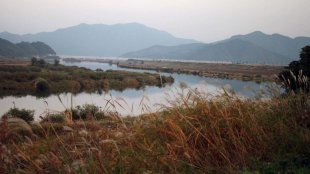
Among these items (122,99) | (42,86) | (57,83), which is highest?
(122,99)

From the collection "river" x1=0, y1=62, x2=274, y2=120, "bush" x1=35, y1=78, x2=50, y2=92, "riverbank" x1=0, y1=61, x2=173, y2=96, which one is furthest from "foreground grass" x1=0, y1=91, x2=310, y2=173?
"bush" x1=35, y1=78, x2=50, y2=92

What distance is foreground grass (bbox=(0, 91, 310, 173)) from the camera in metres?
5.39

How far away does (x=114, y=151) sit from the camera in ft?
19.9

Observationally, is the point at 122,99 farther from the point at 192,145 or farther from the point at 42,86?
the point at 42,86

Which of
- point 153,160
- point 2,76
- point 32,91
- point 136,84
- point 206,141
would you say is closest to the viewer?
point 153,160

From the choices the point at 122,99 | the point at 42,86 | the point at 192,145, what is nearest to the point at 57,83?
the point at 42,86

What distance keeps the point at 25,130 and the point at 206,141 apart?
1077 centimetres

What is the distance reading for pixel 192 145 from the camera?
6.18 meters

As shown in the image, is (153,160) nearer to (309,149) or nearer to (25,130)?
(309,149)

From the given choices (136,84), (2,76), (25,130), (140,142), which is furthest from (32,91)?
(140,142)

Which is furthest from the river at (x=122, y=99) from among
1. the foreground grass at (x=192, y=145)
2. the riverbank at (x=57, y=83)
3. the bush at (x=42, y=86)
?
the bush at (x=42, y=86)

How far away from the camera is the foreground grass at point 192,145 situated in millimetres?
5391

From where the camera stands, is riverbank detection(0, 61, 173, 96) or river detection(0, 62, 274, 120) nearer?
river detection(0, 62, 274, 120)

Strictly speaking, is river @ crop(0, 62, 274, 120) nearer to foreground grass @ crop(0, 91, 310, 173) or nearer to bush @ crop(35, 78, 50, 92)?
foreground grass @ crop(0, 91, 310, 173)
